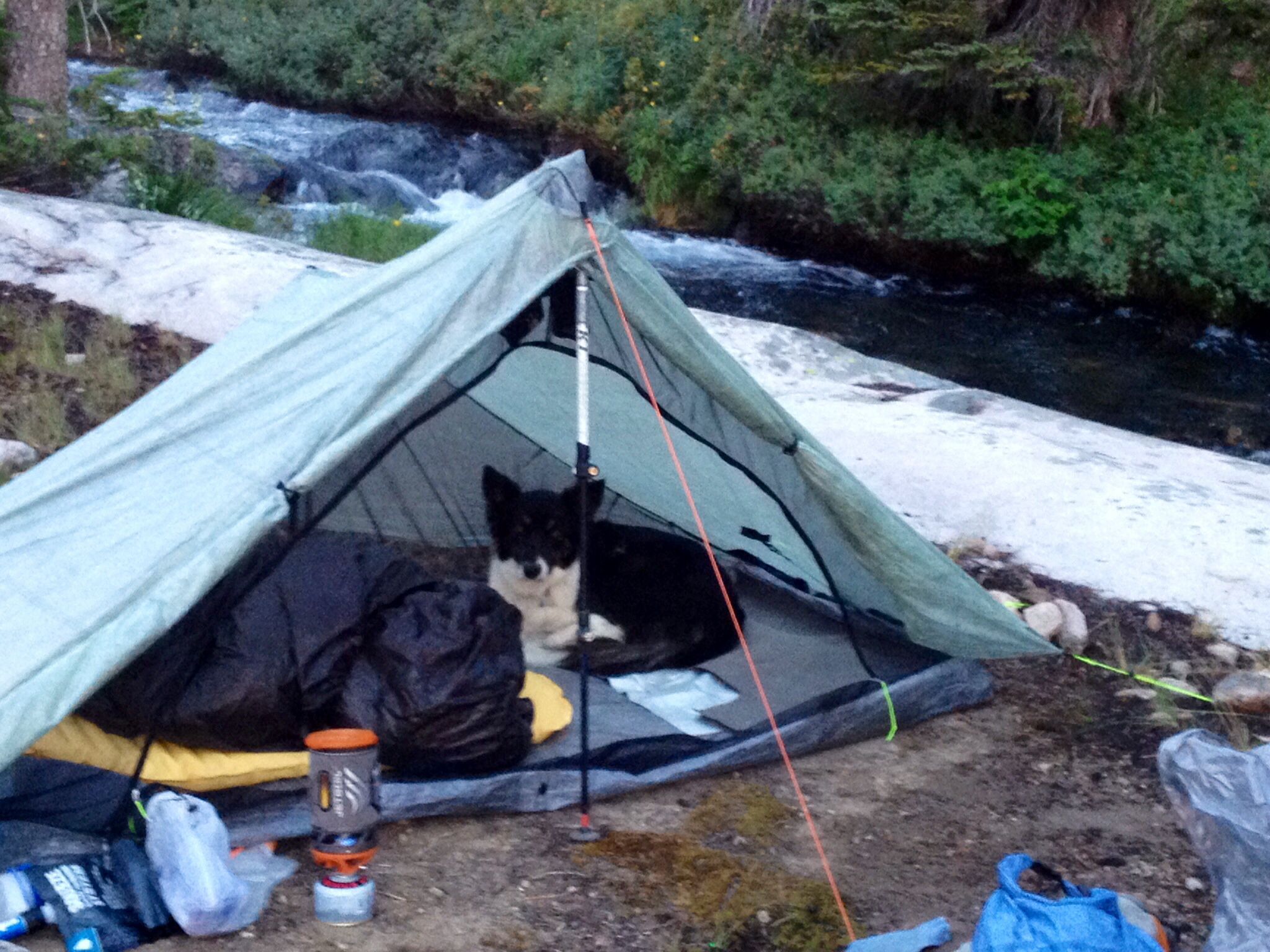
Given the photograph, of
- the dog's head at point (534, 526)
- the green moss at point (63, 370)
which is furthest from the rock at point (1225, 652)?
the green moss at point (63, 370)

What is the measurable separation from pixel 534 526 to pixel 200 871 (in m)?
1.86

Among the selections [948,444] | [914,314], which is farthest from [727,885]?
[914,314]

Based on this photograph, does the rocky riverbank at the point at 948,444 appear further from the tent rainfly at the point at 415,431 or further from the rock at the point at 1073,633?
the tent rainfly at the point at 415,431

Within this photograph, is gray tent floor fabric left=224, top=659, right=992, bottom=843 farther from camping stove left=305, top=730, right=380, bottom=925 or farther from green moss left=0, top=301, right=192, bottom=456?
green moss left=0, top=301, right=192, bottom=456

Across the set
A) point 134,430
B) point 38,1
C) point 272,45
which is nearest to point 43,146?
point 38,1

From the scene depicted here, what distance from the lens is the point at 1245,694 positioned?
432 cm

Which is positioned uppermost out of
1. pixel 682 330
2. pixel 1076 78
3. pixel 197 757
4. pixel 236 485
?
pixel 1076 78

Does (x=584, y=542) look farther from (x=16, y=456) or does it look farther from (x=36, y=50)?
(x=36, y=50)

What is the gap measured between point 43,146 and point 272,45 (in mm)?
12996

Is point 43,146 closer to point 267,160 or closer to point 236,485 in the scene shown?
point 267,160

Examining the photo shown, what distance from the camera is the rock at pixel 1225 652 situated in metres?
4.69

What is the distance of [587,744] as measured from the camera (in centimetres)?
366

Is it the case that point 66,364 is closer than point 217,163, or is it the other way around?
point 66,364

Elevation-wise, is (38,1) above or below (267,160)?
above
